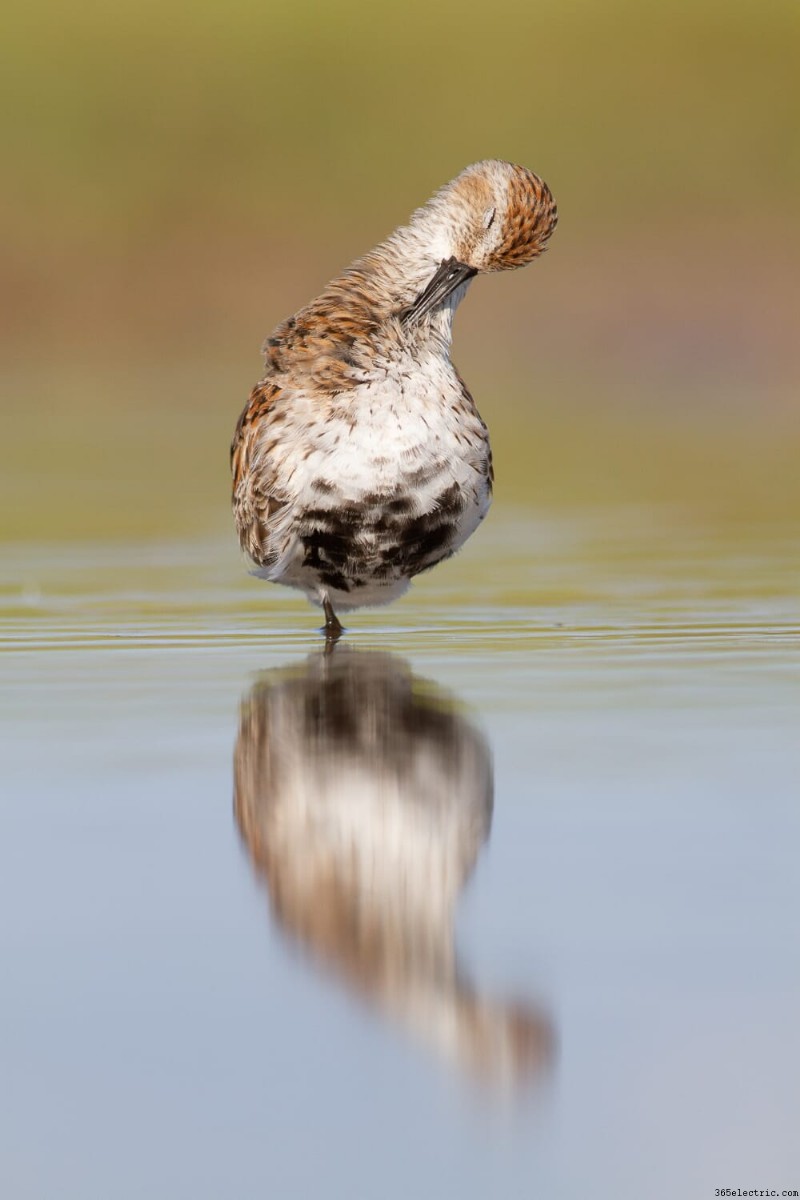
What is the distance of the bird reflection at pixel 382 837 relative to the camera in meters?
4.23

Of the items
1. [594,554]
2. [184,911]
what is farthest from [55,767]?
[594,554]

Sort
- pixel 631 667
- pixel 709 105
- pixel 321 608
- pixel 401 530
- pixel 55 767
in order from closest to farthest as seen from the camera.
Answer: pixel 55 767 < pixel 631 667 < pixel 401 530 < pixel 321 608 < pixel 709 105

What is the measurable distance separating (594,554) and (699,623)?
2.53m

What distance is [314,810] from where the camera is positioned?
5.64 metres

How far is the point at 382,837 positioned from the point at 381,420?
3220 millimetres

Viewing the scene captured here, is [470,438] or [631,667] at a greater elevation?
[470,438]

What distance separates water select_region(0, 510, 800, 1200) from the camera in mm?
3740

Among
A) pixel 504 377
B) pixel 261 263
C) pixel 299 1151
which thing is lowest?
pixel 299 1151

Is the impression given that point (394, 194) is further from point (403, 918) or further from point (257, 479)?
point (403, 918)

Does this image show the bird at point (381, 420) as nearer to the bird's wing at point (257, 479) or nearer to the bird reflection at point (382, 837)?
the bird's wing at point (257, 479)

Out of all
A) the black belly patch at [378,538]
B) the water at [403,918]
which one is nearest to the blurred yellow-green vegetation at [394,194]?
the black belly patch at [378,538]

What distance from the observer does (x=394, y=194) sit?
31.5m

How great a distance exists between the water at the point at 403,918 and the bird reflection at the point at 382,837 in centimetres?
1

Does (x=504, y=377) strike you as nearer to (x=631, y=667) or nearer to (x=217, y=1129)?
(x=631, y=667)
